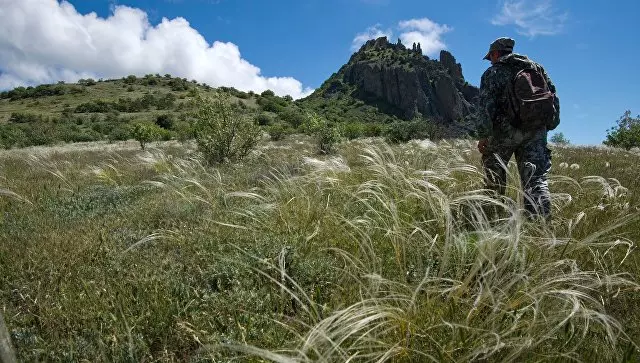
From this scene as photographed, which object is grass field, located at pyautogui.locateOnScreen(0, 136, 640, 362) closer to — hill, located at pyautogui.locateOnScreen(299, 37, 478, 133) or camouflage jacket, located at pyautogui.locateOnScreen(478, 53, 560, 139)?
camouflage jacket, located at pyautogui.locateOnScreen(478, 53, 560, 139)

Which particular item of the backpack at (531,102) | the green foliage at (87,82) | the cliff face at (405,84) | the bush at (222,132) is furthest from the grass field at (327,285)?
the cliff face at (405,84)

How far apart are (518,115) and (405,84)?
460 feet

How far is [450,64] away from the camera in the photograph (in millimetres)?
157000

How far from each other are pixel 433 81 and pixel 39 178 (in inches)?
6048

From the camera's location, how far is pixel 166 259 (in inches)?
118

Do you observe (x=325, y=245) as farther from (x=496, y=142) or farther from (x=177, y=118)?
(x=177, y=118)

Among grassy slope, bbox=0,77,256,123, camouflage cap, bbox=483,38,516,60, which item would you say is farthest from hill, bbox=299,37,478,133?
camouflage cap, bbox=483,38,516,60

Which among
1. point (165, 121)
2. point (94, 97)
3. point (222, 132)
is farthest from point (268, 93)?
point (222, 132)

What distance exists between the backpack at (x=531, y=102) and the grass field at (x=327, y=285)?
0.84m

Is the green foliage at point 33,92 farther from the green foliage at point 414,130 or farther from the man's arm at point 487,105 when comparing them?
the man's arm at point 487,105

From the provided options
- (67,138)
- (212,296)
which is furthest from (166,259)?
(67,138)

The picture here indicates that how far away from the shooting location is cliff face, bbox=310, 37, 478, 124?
136m

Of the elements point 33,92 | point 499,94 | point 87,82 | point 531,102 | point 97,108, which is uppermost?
point 87,82

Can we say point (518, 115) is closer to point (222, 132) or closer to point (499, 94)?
point (499, 94)
